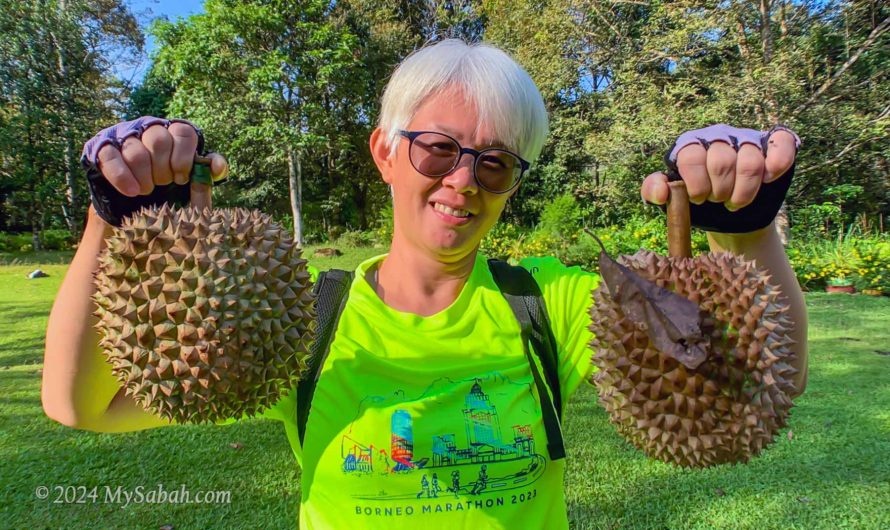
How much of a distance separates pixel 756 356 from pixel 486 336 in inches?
32.3

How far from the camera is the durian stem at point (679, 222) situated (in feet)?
3.89

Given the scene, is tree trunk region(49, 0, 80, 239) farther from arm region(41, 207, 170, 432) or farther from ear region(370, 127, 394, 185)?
arm region(41, 207, 170, 432)

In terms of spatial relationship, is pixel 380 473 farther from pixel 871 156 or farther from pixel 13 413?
pixel 871 156

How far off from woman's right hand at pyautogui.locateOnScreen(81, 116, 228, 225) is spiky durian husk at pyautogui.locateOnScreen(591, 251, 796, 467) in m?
1.02

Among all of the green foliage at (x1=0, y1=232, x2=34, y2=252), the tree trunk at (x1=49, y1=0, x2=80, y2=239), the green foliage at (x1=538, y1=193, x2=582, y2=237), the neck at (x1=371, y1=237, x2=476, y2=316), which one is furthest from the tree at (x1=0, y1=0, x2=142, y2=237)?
the neck at (x1=371, y1=237, x2=476, y2=316)

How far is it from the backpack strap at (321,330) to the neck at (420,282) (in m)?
0.16

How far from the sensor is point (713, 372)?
115 centimetres

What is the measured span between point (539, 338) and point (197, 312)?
1.05 meters

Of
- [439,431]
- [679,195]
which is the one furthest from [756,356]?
[439,431]

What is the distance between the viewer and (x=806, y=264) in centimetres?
1173

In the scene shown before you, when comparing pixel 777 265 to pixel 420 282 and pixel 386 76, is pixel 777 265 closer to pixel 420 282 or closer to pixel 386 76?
pixel 420 282

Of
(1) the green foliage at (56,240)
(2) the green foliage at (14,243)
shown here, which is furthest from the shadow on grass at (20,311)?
(1) the green foliage at (56,240)

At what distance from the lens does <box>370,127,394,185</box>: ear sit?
1861mm

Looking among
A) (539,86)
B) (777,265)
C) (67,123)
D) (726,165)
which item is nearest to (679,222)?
(726,165)
